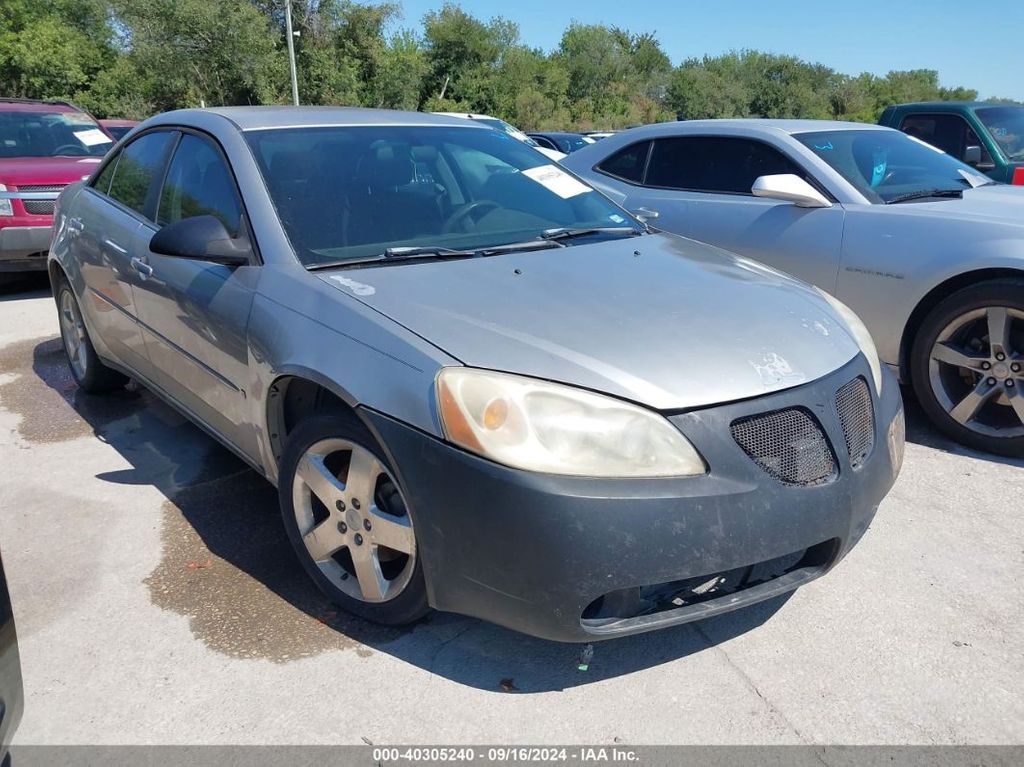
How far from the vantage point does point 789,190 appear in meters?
4.65

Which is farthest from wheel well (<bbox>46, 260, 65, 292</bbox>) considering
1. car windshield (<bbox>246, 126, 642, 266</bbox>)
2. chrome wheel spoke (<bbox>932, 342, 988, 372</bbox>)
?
chrome wheel spoke (<bbox>932, 342, 988, 372</bbox>)

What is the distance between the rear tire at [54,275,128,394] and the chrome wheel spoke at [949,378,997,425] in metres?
4.44

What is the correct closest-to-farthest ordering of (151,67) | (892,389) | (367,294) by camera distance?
(367,294) → (892,389) → (151,67)

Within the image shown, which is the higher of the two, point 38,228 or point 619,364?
point 619,364

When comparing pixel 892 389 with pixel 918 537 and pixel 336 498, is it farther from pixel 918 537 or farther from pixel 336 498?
pixel 336 498

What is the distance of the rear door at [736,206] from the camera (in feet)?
15.3

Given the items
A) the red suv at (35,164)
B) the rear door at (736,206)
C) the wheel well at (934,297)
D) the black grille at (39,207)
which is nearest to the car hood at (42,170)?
the red suv at (35,164)

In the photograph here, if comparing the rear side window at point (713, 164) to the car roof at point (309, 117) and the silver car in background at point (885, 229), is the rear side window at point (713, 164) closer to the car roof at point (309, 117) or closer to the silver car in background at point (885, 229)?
the silver car in background at point (885, 229)

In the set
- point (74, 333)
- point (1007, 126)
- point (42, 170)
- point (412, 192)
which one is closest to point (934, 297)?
point (412, 192)

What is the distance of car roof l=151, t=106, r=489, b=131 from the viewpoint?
344 centimetres

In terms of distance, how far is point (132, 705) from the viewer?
2402mm

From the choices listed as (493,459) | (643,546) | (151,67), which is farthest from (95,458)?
(151,67)

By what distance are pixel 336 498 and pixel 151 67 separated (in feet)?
131

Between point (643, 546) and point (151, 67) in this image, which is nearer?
point (643, 546)
